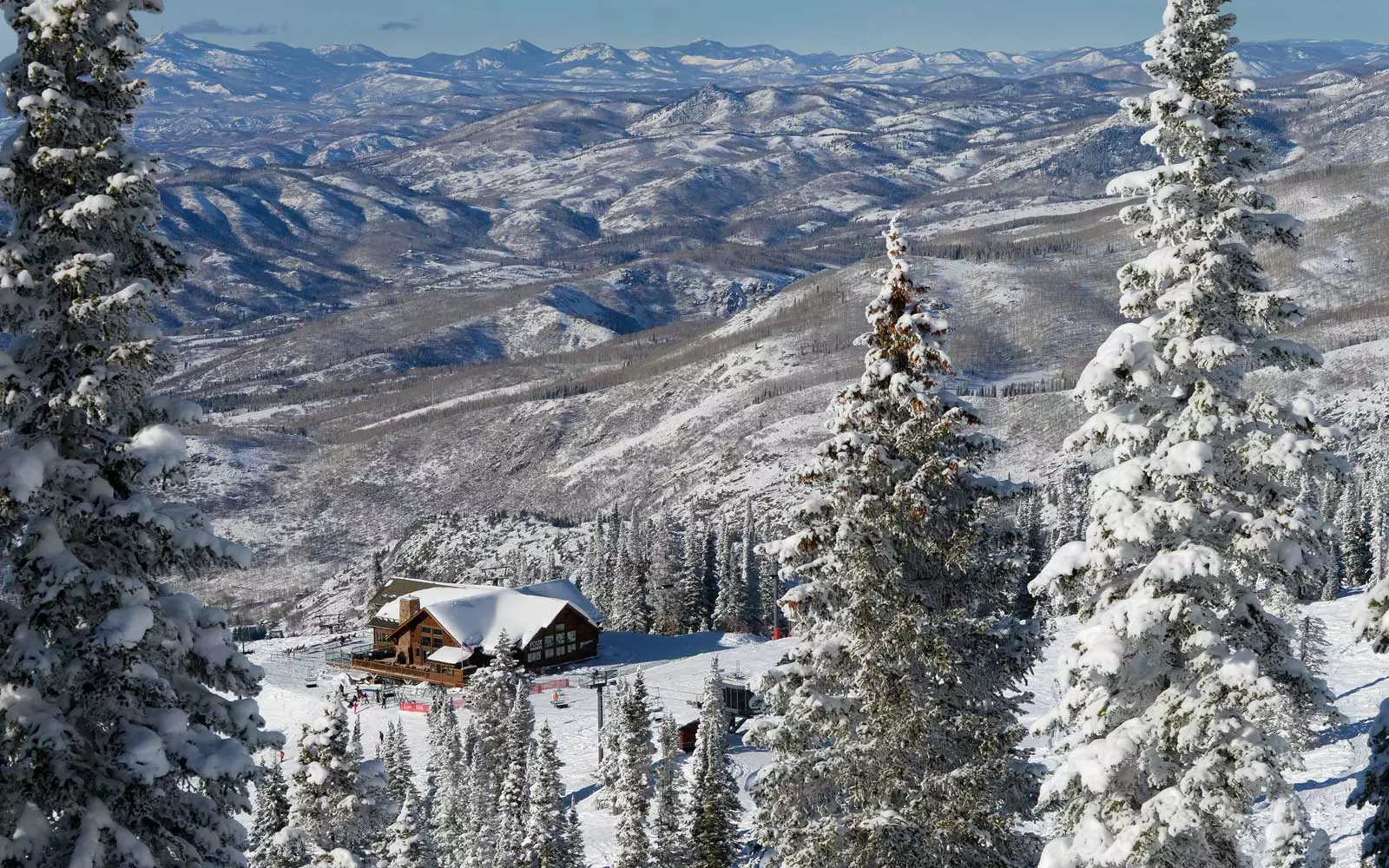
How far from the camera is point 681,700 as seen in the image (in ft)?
247

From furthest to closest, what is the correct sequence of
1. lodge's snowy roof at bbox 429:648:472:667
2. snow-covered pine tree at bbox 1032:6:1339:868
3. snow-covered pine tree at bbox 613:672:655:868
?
lodge's snowy roof at bbox 429:648:472:667 → snow-covered pine tree at bbox 613:672:655:868 → snow-covered pine tree at bbox 1032:6:1339:868

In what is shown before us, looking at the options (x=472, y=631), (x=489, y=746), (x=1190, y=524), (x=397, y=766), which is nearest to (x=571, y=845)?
(x=397, y=766)

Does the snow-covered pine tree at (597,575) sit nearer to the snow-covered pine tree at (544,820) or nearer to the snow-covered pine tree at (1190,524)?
the snow-covered pine tree at (544,820)

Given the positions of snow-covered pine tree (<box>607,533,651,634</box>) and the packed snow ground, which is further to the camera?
snow-covered pine tree (<box>607,533,651,634</box>)

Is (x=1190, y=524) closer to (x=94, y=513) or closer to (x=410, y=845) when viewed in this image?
(x=94, y=513)

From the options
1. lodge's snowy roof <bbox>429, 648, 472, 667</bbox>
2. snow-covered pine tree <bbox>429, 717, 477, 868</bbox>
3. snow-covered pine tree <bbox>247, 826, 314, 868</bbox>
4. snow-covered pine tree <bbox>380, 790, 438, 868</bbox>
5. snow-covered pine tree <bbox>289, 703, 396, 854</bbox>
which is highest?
snow-covered pine tree <bbox>289, 703, 396, 854</bbox>

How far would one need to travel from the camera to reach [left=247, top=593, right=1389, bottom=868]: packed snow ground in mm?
53688

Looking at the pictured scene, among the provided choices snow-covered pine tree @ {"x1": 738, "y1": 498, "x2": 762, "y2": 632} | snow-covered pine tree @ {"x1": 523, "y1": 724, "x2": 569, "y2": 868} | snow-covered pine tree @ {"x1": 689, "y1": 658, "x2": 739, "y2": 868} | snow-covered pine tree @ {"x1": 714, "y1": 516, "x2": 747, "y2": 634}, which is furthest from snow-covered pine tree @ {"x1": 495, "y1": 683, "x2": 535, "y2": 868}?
snow-covered pine tree @ {"x1": 738, "y1": 498, "x2": 762, "y2": 632}

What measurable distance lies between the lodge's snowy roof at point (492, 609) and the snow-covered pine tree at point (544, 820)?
46259 mm

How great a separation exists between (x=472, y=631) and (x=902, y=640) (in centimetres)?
7656

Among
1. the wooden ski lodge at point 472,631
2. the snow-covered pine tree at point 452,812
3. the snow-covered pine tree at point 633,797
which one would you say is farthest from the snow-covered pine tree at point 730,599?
the snow-covered pine tree at point 633,797

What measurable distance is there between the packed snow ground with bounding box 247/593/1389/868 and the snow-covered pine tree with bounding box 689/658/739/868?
3431mm

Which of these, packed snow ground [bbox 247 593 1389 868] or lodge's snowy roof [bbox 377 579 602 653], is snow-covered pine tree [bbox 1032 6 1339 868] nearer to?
packed snow ground [bbox 247 593 1389 868]

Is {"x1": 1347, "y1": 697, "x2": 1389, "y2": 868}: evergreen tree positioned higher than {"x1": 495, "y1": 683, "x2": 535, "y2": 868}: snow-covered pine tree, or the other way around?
{"x1": 1347, "y1": 697, "x2": 1389, "y2": 868}: evergreen tree
